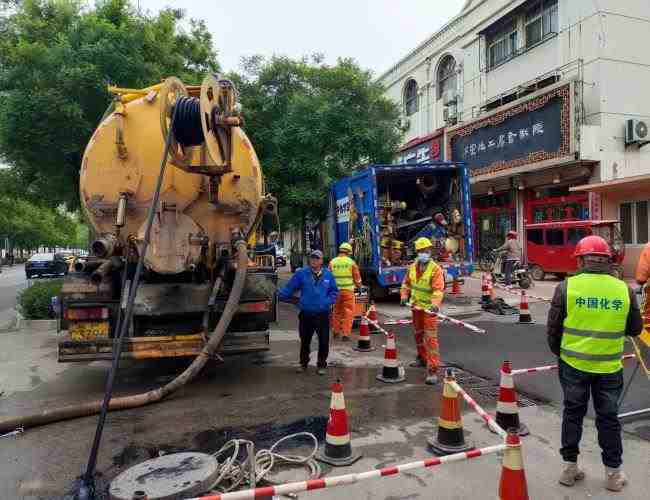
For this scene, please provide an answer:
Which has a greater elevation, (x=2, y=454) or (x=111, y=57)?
(x=111, y=57)

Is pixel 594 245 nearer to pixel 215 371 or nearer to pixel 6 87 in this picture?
pixel 215 371

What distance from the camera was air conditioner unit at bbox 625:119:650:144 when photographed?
636 inches

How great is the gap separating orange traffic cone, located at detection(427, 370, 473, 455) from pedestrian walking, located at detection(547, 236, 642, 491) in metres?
0.77

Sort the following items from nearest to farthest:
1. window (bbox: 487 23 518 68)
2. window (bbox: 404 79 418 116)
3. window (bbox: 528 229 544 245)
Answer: window (bbox: 528 229 544 245)
window (bbox: 487 23 518 68)
window (bbox: 404 79 418 116)

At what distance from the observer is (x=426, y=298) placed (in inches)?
235

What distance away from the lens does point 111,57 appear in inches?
349

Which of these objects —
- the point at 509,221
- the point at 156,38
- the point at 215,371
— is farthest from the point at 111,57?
the point at 509,221

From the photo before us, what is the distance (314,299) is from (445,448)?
274 cm

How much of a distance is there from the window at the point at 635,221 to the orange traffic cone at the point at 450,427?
1563cm

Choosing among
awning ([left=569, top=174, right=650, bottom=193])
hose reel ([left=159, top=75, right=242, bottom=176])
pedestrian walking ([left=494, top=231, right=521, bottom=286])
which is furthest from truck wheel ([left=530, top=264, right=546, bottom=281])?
hose reel ([left=159, top=75, right=242, bottom=176])

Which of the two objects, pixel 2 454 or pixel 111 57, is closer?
pixel 2 454

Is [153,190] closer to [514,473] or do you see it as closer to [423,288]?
[423,288]

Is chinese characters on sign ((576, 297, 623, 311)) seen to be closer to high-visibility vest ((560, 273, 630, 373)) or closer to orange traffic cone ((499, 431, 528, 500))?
high-visibility vest ((560, 273, 630, 373))

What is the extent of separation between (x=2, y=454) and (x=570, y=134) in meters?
17.2
